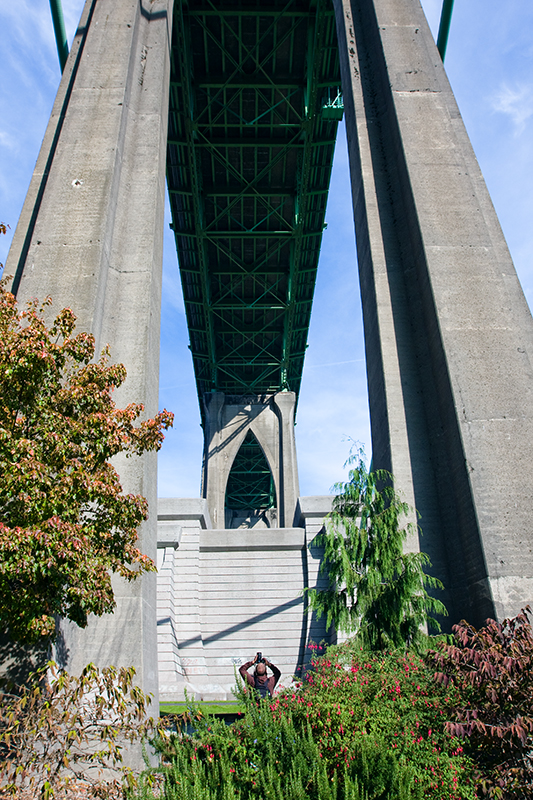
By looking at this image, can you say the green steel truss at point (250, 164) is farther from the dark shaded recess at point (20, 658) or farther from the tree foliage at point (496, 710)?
the tree foliage at point (496, 710)

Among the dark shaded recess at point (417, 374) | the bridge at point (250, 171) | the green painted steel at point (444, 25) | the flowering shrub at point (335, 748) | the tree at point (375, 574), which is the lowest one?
the flowering shrub at point (335, 748)

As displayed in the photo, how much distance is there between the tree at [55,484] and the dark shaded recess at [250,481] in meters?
37.9

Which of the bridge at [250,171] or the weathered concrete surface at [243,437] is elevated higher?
the bridge at [250,171]

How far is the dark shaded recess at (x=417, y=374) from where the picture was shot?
924 cm

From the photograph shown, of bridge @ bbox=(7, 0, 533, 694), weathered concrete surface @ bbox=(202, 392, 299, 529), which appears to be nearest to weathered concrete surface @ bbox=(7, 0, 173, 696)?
bridge @ bbox=(7, 0, 533, 694)

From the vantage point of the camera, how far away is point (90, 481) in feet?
20.3

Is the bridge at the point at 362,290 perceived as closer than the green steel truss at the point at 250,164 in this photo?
Yes

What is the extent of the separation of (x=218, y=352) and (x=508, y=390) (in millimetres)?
32144

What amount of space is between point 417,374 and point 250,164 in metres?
22.1

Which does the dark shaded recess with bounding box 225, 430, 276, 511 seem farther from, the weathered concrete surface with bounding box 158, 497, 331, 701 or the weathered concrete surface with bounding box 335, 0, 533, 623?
the weathered concrete surface with bounding box 335, 0, 533, 623

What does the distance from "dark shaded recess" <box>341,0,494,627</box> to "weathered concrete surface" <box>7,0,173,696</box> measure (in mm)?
4946

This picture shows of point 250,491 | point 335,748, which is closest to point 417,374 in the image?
point 335,748

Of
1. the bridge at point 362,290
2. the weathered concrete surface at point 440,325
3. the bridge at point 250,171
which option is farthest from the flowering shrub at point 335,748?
the bridge at point 250,171

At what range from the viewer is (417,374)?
37.1 ft
